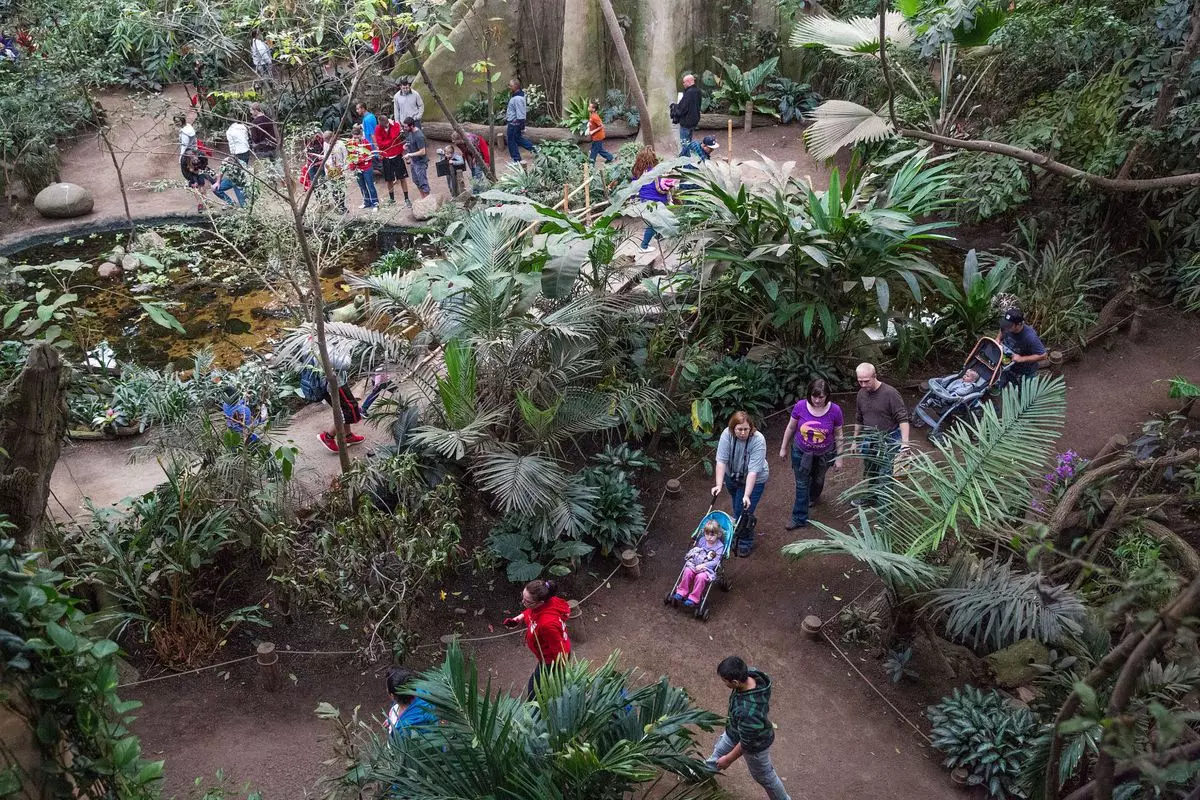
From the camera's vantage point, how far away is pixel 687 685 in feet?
18.4

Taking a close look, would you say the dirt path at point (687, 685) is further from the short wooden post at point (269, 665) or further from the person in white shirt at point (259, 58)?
the person in white shirt at point (259, 58)

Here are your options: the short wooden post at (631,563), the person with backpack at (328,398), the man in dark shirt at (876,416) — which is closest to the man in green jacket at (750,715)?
the short wooden post at (631,563)

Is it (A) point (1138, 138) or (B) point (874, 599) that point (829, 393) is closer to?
(B) point (874, 599)

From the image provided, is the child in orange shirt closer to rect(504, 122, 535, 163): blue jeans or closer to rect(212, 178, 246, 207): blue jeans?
rect(504, 122, 535, 163): blue jeans

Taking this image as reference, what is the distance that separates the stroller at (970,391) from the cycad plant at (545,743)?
3.76 m

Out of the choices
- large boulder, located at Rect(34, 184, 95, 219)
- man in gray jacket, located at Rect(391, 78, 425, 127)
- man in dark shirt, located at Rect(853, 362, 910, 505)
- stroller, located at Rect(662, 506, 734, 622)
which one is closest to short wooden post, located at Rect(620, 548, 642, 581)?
stroller, located at Rect(662, 506, 734, 622)

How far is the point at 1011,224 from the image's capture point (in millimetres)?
10117

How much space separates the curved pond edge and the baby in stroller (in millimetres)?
6467

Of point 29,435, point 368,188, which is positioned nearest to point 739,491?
point 29,435

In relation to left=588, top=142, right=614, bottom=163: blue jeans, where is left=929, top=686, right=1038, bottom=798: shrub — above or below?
below

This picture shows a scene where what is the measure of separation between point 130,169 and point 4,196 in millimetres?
1775

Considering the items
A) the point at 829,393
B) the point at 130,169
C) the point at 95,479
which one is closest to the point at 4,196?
the point at 130,169

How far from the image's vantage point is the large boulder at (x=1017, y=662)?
5320 millimetres

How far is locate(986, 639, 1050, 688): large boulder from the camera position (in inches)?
209
